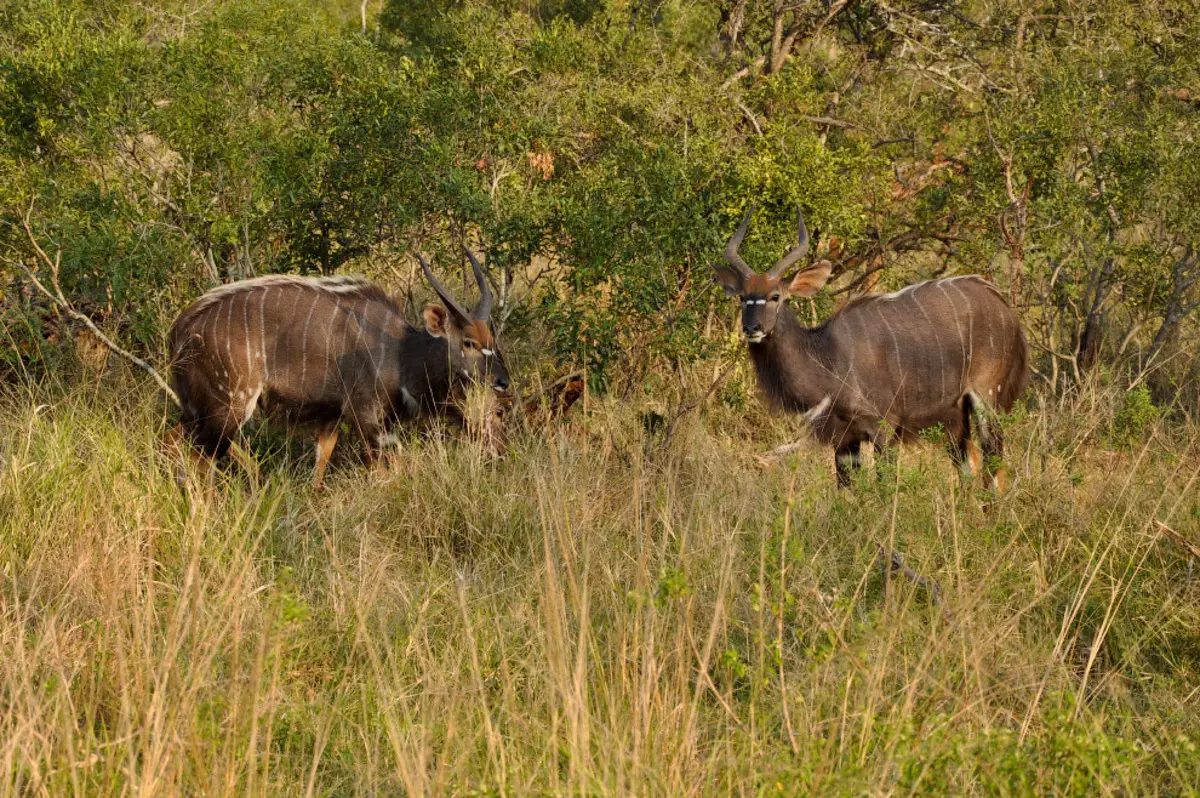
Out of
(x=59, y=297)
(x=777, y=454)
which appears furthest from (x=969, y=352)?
(x=59, y=297)

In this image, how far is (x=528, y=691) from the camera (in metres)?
2.92

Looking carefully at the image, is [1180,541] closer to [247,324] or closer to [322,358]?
[322,358]

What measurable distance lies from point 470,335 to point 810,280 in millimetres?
1553

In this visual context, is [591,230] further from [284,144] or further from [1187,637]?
[1187,637]

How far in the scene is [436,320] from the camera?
5875 mm

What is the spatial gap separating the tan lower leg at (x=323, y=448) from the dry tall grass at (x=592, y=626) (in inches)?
12.6

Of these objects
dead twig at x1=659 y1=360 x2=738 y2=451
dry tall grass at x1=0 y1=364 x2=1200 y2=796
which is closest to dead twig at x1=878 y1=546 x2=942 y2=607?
dry tall grass at x1=0 y1=364 x2=1200 y2=796

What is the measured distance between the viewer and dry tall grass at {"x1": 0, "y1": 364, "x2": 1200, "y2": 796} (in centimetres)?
238

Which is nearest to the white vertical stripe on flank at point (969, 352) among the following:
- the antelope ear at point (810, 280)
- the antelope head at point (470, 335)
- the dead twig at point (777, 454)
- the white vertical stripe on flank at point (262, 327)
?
the antelope ear at point (810, 280)

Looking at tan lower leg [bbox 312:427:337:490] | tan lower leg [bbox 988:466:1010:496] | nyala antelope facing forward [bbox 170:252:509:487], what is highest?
tan lower leg [bbox 988:466:1010:496]

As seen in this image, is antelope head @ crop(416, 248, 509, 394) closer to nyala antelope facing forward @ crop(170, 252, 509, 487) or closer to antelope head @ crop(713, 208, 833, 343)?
nyala antelope facing forward @ crop(170, 252, 509, 487)

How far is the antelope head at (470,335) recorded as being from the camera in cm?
574

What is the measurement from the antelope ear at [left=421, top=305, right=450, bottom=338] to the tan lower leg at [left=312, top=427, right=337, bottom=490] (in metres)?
0.63

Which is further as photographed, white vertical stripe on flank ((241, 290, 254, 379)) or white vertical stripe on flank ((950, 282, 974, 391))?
white vertical stripe on flank ((950, 282, 974, 391))
